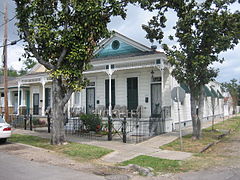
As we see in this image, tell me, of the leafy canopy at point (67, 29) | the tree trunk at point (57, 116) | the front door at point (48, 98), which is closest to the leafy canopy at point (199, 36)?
the leafy canopy at point (67, 29)

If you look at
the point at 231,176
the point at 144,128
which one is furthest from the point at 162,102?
the point at 231,176

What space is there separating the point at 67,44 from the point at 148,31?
5.14m

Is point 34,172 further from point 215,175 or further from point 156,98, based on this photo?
point 156,98

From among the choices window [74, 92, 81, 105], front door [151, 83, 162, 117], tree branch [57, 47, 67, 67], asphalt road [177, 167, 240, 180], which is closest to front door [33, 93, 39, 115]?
window [74, 92, 81, 105]

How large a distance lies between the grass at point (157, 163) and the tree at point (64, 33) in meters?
4.11

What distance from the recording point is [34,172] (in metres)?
6.93

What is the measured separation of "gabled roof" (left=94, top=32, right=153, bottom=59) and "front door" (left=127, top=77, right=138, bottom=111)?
200cm

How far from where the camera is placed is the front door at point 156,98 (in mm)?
16155

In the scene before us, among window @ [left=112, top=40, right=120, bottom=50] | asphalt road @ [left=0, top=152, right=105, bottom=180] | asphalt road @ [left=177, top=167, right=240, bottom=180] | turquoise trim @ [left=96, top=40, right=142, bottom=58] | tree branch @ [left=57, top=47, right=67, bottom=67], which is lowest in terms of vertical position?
asphalt road @ [left=177, top=167, right=240, bottom=180]

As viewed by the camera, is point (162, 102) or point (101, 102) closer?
point (162, 102)

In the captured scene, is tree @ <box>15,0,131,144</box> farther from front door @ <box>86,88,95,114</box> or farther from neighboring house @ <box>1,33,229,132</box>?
front door @ <box>86,88,95,114</box>

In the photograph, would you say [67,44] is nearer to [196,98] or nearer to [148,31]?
[148,31]

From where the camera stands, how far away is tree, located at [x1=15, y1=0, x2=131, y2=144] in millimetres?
10523

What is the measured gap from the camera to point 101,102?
1895cm
